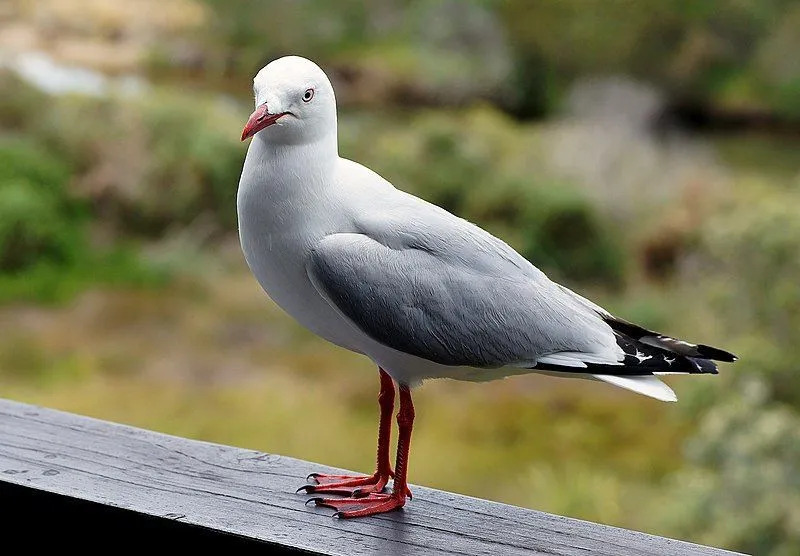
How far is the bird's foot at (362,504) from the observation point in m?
0.83

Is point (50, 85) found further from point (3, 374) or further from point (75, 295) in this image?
point (3, 374)

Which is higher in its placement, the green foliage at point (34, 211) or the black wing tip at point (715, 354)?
the green foliage at point (34, 211)

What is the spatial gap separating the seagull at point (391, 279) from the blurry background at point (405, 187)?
152 cm

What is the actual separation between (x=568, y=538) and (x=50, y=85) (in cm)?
257

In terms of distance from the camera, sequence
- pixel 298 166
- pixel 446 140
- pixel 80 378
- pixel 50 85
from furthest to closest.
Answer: pixel 50 85, pixel 446 140, pixel 80 378, pixel 298 166

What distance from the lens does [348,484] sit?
89 cm

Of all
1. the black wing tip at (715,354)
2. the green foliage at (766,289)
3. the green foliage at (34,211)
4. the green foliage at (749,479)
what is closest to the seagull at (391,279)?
the black wing tip at (715,354)

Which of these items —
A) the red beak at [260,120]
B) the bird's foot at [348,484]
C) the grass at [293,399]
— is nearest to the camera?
the red beak at [260,120]

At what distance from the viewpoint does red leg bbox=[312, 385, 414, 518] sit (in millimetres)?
836

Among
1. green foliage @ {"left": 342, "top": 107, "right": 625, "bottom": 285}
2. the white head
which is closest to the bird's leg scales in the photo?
the white head

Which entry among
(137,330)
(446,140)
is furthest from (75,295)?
(446,140)

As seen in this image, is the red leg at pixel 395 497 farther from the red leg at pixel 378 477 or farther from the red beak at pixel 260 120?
the red beak at pixel 260 120

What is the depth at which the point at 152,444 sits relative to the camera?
0.93m

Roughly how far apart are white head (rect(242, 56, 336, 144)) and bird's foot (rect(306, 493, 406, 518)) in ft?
0.94
